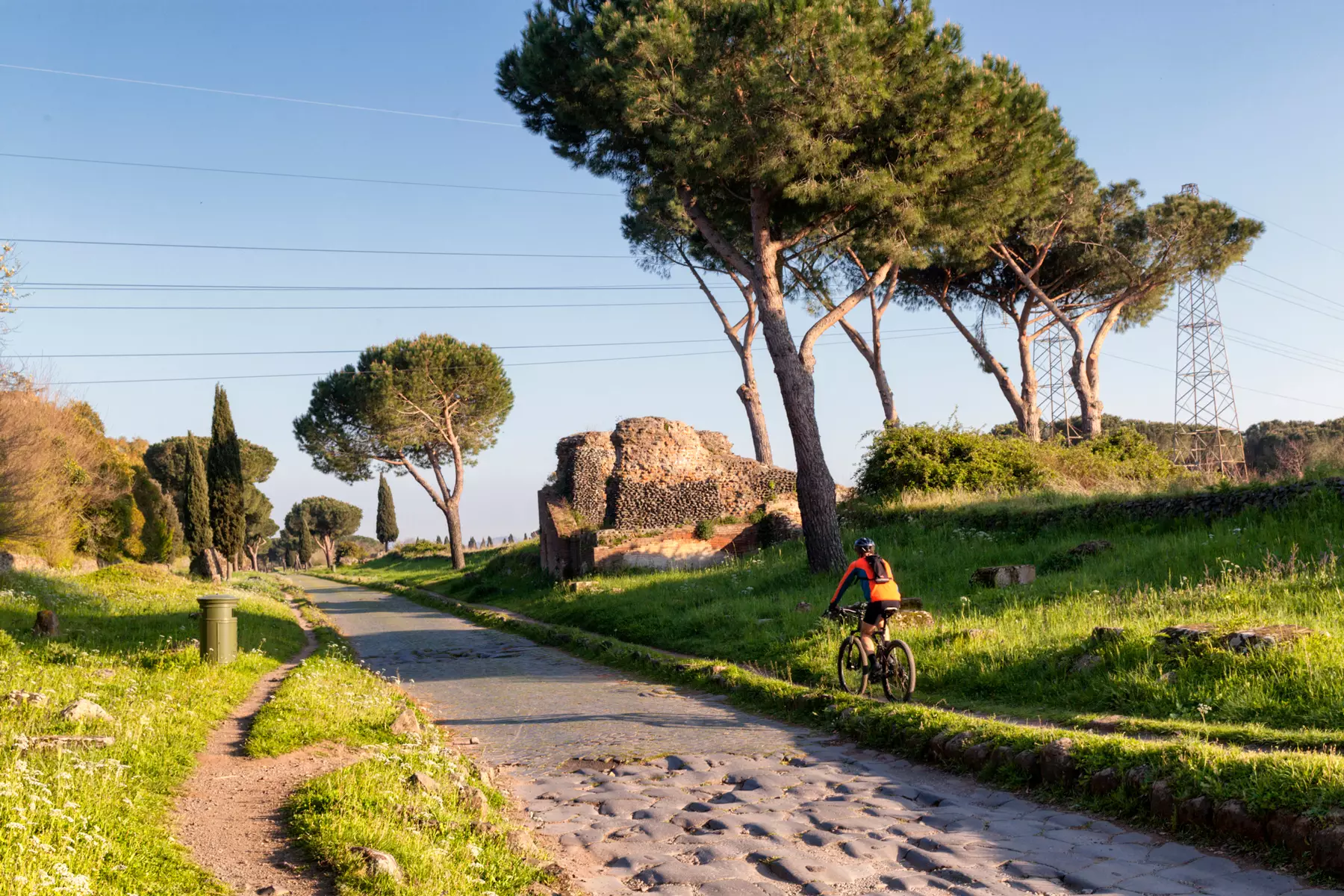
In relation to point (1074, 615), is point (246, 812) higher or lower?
lower

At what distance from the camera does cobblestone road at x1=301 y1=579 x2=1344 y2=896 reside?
4.59 m

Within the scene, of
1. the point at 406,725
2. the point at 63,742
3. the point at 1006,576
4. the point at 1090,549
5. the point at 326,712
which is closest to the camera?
the point at 63,742

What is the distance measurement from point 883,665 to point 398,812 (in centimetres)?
504

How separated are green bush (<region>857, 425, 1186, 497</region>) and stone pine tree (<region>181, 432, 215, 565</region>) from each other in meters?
26.6

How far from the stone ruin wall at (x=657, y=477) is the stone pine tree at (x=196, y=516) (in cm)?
1695

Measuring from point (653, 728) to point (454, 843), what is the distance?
3701mm

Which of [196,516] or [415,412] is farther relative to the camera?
[415,412]

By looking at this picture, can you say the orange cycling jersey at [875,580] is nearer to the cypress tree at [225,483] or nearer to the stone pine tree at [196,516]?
the cypress tree at [225,483]

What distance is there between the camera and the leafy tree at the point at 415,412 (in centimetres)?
4128

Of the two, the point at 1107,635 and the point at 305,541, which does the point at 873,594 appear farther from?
the point at 305,541

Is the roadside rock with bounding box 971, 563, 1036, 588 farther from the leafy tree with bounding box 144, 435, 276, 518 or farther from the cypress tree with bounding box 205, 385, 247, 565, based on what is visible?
the leafy tree with bounding box 144, 435, 276, 518

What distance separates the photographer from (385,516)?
73.4 metres

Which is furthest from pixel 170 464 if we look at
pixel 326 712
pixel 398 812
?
pixel 398 812

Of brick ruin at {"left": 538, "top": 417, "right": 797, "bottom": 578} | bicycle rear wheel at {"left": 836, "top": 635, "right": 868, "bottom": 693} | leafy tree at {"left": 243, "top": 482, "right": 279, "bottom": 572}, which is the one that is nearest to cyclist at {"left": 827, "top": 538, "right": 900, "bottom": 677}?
bicycle rear wheel at {"left": 836, "top": 635, "right": 868, "bottom": 693}
